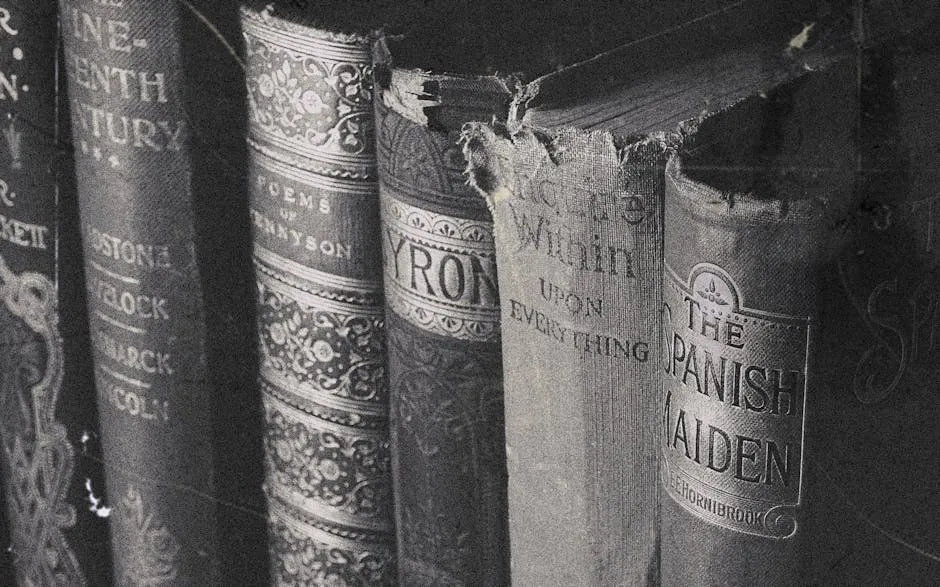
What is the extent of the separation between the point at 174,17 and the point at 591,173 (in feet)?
0.64

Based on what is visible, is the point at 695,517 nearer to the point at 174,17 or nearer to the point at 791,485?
the point at 791,485

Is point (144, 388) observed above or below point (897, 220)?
below

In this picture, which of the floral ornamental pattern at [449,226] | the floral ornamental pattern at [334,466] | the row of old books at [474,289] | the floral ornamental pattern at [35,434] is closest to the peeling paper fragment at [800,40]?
the row of old books at [474,289]

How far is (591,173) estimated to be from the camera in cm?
42

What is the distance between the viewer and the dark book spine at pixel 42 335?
1.86ft

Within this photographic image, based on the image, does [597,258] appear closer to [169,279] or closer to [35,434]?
[169,279]

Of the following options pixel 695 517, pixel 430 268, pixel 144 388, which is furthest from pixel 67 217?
pixel 695 517

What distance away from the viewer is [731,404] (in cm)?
41

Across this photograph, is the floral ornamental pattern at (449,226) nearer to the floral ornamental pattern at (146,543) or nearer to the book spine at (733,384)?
the book spine at (733,384)

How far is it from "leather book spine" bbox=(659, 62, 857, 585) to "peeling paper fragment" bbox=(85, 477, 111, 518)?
1.00 ft

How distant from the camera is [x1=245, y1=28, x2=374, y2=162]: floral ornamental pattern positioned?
0.49 m

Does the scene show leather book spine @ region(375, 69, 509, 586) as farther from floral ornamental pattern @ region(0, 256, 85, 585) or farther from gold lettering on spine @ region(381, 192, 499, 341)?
floral ornamental pattern @ region(0, 256, 85, 585)

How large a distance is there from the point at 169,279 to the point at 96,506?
0.45ft

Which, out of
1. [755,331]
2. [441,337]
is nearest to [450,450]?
[441,337]
